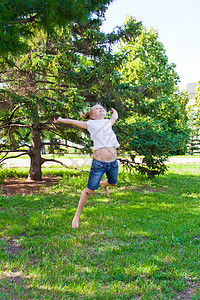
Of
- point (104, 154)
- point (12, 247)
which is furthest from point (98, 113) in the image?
point (12, 247)

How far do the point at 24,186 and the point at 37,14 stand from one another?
18.5ft

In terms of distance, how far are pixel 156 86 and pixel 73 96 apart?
132 inches

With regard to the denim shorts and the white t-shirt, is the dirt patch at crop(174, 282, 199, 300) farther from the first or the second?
Result: the white t-shirt

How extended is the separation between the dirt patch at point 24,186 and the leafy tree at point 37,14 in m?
4.65

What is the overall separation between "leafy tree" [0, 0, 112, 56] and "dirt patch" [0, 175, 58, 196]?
4.65 metres

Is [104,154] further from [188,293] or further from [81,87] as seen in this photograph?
[81,87]

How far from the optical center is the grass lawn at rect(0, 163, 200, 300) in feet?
8.95

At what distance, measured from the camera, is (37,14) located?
428cm

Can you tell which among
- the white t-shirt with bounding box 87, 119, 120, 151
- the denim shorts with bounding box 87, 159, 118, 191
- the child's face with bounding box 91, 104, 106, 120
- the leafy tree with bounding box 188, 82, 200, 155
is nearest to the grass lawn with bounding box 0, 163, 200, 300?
the denim shorts with bounding box 87, 159, 118, 191

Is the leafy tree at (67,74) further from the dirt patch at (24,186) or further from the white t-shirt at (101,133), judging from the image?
the white t-shirt at (101,133)

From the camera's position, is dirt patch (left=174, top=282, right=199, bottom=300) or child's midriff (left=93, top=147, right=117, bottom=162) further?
child's midriff (left=93, top=147, right=117, bottom=162)

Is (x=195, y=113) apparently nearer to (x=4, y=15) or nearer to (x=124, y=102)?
(x=124, y=102)

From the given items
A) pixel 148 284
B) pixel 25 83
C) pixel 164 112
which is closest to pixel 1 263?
pixel 148 284

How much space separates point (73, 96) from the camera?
714 centimetres
